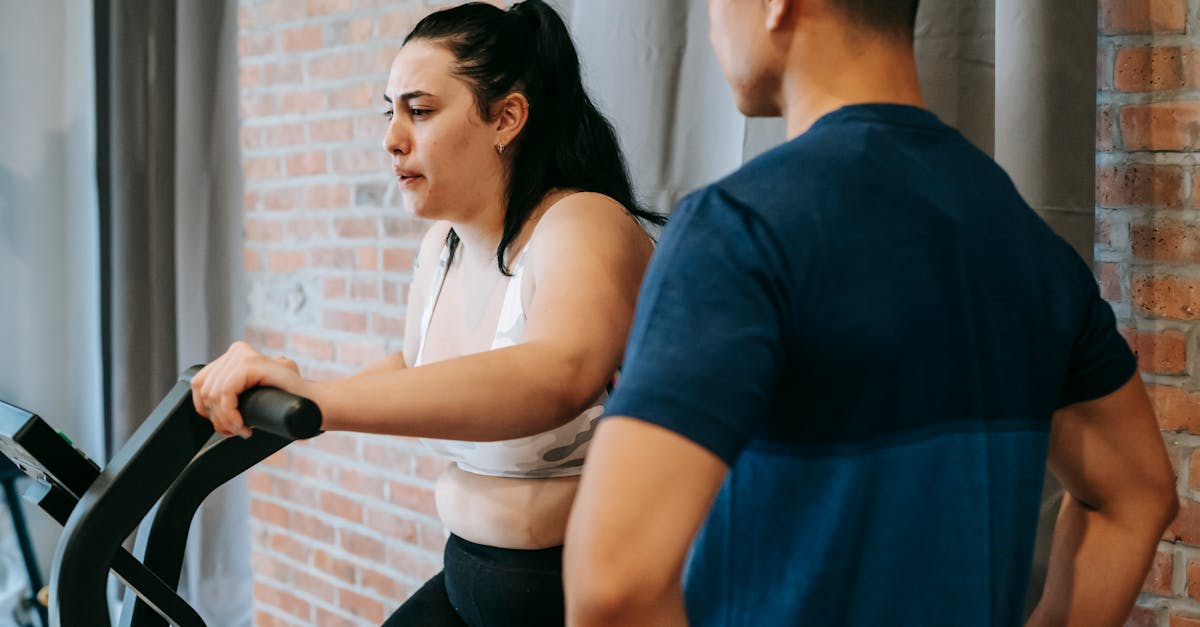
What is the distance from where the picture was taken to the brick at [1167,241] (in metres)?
1.27

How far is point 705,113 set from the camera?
5.39ft

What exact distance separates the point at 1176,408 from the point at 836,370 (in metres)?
0.88

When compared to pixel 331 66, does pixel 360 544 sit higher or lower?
lower

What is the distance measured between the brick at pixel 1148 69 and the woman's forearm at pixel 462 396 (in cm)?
84

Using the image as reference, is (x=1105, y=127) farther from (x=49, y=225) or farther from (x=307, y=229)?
(x=49, y=225)

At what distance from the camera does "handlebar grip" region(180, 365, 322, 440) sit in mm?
918

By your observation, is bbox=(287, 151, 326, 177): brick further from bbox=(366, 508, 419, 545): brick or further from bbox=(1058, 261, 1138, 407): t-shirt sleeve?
bbox=(1058, 261, 1138, 407): t-shirt sleeve

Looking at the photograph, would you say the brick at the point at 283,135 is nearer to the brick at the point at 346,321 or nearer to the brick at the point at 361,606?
the brick at the point at 346,321

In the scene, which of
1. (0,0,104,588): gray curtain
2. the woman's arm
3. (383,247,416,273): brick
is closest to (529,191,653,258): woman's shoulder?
the woman's arm

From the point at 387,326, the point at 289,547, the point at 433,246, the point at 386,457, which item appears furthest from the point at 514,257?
the point at 289,547

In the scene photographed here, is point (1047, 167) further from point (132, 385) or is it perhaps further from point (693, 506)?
point (132, 385)

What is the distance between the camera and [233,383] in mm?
974

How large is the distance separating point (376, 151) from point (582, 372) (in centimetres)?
139

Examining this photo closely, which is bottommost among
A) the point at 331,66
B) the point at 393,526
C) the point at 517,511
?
the point at 393,526
